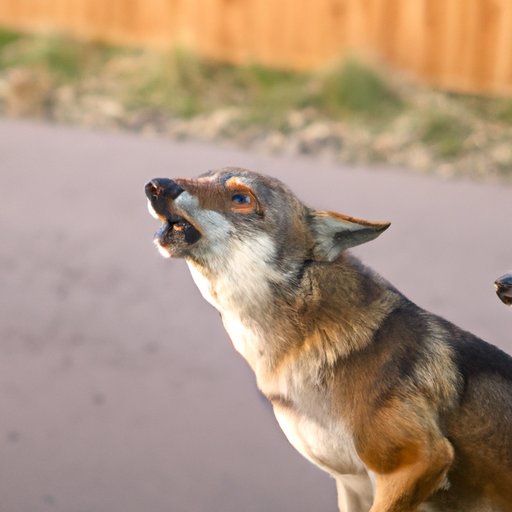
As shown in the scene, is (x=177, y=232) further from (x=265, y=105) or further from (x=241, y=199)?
(x=265, y=105)

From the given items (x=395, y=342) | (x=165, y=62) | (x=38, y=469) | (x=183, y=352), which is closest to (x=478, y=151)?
(x=165, y=62)

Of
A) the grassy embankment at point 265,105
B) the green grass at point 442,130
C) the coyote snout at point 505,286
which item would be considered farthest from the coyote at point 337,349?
the green grass at point 442,130

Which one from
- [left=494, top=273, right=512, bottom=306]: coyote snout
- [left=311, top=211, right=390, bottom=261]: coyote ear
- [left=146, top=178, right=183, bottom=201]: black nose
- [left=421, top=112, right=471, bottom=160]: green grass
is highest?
[left=146, top=178, right=183, bottom=201]: black nose

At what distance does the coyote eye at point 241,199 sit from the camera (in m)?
3.53

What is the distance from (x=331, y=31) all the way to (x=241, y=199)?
789cm

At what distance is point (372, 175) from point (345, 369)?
584 centimetres

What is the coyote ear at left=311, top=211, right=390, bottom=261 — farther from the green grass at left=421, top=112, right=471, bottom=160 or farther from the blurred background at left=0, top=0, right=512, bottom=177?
the green grass at left=421, top=112, right=471, bottom=160

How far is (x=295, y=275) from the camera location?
3.54m

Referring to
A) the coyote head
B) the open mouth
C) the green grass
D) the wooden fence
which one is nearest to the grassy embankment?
the green grass

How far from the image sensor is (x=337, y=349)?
11.6 ft

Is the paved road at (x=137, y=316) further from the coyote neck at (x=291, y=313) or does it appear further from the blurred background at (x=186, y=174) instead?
the coyote neck at (x=291, y=313)

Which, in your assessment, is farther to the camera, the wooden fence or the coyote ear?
the wooden fence

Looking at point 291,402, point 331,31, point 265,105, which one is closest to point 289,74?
point 331,31

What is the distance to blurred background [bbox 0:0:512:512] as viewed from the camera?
5492 millimetres
